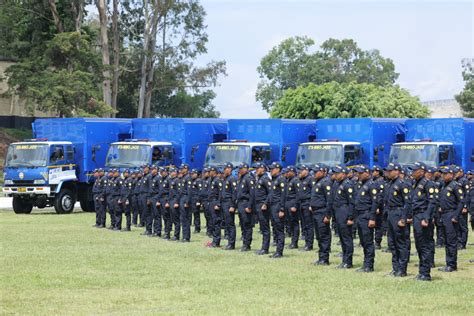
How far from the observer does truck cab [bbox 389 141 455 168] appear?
29344mm

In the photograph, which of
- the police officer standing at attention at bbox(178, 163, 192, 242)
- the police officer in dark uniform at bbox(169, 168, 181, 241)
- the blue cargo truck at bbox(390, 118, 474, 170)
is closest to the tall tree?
the blue cargo truck at bbox(390, 118, 474, 170)

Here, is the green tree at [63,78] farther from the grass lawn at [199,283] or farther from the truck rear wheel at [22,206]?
the grass lawn at [199,283]

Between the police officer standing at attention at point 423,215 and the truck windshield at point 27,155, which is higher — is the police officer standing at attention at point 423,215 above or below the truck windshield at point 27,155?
below

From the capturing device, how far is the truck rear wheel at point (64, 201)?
3238cm

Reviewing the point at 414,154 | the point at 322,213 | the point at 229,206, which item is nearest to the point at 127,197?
the point at 229,206

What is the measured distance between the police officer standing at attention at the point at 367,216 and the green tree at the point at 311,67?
68.7 m

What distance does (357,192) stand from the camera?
57.6 ft

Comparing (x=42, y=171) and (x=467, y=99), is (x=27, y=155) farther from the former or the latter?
(x=467, y=99)

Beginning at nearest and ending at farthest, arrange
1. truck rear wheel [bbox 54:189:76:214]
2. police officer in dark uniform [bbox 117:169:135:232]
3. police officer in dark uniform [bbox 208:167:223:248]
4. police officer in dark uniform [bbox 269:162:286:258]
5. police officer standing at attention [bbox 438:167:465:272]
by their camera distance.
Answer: police officer standing at attention [bbox 438:167:465:272] < police officer in dark uniform [bbox 269:162:286:258] < police officer in dark uniform [bbox 208:167:223:248] < police officer in dark uniform [bbox 117:169:135:232] < truck rear wheel [bbox 54:189:76:214]

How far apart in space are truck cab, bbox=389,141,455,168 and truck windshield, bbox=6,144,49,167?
1094 cm

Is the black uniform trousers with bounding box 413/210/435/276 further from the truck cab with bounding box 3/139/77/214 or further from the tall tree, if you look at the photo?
the tall tree

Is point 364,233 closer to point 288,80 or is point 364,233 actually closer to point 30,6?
point 30,6

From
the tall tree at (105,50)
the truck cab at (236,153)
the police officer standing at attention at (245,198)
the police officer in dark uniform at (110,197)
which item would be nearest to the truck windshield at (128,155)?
the truck cab at (236,153)

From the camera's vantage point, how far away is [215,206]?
72.5 ft
